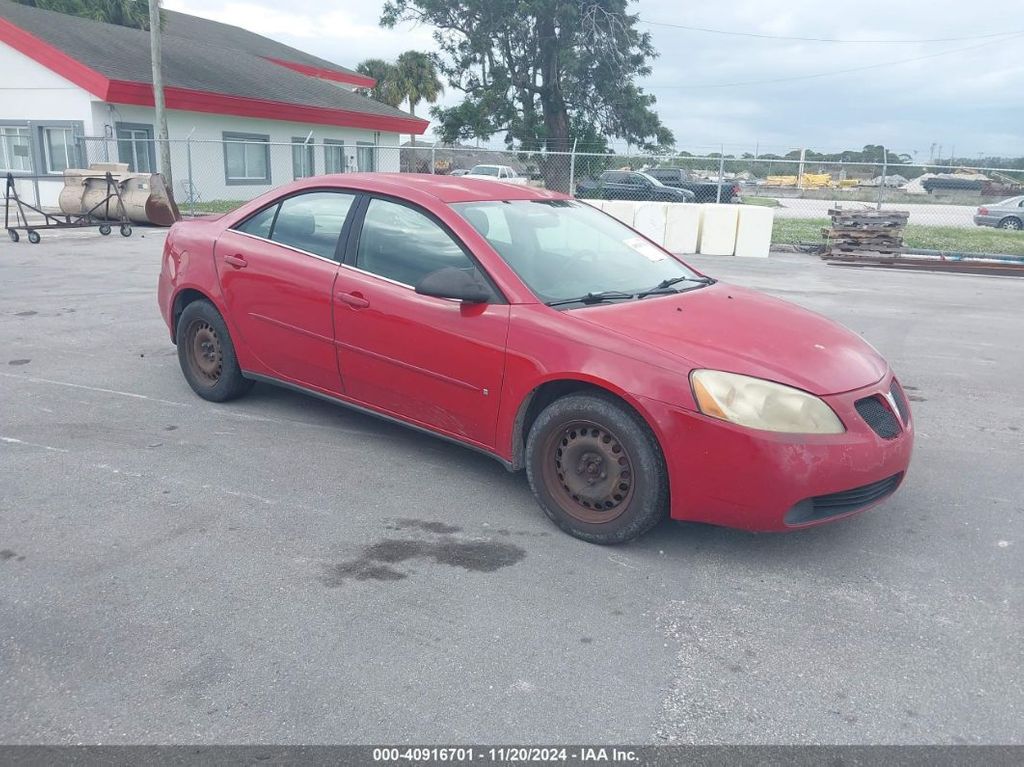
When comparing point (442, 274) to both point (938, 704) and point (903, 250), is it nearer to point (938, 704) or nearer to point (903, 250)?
point (938, 704)

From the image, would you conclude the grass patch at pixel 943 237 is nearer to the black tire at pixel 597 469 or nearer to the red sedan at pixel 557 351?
the red sedan at pixel 557 351

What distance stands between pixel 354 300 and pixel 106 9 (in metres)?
33.2

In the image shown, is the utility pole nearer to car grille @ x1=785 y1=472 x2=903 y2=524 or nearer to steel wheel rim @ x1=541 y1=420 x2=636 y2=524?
steel wheel rim @ x1=541 y1=420 x2=636 y2=524

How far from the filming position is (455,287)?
13.2 ft

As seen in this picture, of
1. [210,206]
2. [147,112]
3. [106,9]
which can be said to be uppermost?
[106,9]

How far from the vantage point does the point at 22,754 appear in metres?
2.44

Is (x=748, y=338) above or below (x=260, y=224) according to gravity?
below

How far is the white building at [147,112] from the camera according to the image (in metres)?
22.8

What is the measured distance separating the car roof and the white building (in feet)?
48.1

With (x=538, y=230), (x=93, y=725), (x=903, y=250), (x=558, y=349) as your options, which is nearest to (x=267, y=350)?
(x=538, y=230)

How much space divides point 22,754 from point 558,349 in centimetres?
242

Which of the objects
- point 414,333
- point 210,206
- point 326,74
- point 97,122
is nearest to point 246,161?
point 210,206

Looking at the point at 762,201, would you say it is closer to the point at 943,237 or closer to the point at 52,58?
the point at 943,237

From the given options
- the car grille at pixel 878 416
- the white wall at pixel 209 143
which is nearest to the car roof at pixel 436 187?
the car grille at pixel 878 416
